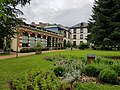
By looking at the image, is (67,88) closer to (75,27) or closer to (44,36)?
(44,36)

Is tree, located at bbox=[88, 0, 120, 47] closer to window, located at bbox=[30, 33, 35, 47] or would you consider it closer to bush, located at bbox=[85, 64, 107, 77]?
bush, located at bbox=[85, 64, 107, 77]

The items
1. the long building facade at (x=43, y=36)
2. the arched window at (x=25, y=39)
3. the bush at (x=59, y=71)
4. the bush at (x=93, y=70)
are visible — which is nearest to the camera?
the bush at (x=59, y=71)

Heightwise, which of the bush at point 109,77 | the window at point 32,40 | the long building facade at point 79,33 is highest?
the long building facade at point 79,33

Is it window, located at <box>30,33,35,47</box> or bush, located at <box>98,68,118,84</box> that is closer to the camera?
bush, located at <box>98,68,118,84</box>

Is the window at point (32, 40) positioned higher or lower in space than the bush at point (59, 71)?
higher

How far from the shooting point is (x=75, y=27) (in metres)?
81.1

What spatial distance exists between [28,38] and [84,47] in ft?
58.7

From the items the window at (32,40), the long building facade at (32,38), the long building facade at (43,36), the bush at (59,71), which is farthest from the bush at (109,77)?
the window at (32,40)

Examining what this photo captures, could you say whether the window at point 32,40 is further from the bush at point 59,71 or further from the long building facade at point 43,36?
the bush at point 59,71

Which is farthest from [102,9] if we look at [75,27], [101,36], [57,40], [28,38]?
[75,27]

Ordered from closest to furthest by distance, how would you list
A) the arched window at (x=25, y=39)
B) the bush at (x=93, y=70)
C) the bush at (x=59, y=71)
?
the bush at (x=59, y=71)
the bush at (x=93, y=70)
the arched window at (x=25, y=39)

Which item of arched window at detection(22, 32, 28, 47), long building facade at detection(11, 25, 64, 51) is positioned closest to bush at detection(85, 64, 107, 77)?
long building facade at detection(11, 25, 64, 51)

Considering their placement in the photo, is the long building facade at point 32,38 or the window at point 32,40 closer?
the long building facade at point 32,38

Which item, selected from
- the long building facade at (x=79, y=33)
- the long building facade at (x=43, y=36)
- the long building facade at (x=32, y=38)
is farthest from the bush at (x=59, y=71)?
the long building facade at (x=79, y=33)
